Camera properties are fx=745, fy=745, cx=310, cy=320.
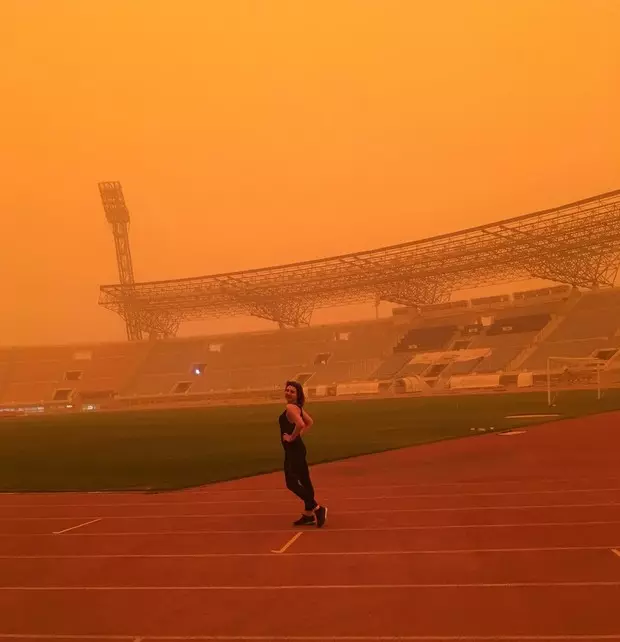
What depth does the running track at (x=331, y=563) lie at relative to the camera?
491 centimetres

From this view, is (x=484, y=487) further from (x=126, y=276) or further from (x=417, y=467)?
(x=126, y=276)

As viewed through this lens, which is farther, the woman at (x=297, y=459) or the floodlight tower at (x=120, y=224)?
the floodlight tower at (x=120, y=224)

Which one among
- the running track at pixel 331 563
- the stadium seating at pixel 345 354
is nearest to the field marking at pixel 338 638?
the running track at pixel 331 563

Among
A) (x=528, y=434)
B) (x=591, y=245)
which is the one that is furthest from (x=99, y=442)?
(x=591, y=245)

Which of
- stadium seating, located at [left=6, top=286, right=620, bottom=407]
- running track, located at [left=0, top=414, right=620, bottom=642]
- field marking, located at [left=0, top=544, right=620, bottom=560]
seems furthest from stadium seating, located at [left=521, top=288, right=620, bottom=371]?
field marking, located at [left=0, top=544, right=620, bottom=560]

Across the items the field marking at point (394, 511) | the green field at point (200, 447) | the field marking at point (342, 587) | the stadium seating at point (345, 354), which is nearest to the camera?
the field marking at point (342, 587)

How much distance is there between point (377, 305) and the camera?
71.1 meters

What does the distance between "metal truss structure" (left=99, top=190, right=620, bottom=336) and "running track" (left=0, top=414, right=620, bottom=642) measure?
1598 inches

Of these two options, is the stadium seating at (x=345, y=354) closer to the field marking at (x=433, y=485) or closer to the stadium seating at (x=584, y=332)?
the stadium seating at (x=584, y=332)

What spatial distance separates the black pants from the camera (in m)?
8.21

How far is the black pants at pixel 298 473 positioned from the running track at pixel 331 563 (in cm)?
37

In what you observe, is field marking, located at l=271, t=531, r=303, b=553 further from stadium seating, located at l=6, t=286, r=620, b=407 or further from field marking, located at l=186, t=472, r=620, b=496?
stadium seating, located at l=6, t=286, r=620, b=407

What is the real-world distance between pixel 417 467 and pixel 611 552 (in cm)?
705

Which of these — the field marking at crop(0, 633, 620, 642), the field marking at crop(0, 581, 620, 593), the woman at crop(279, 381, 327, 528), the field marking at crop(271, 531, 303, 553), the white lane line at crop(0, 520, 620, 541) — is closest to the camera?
the field marking at crop(0, 633, 620, 642)
